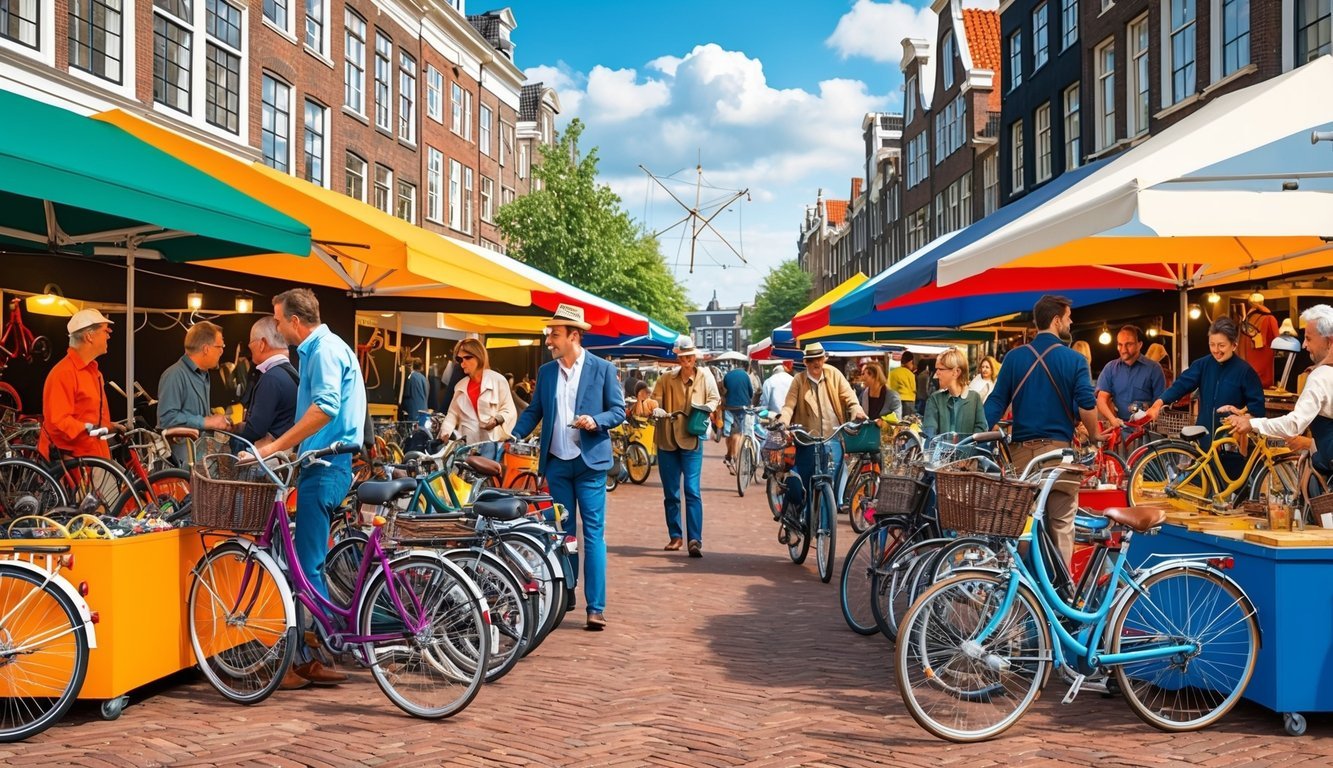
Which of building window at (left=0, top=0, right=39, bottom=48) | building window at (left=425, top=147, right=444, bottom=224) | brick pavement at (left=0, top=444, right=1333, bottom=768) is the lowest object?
brick pavement at (left=0, top=444, right=1333, bottom=768)

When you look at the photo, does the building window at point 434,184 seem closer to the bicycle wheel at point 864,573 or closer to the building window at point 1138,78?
the building window at point 1138,78

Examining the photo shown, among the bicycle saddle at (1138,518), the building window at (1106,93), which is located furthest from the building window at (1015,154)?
the bicycle saddle at (1138,518)

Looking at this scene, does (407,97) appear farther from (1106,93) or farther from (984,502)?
(984,502)

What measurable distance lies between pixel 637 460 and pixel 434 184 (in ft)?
54.0

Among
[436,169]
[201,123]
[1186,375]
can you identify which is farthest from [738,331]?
[1186,375]

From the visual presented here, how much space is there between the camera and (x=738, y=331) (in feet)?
461

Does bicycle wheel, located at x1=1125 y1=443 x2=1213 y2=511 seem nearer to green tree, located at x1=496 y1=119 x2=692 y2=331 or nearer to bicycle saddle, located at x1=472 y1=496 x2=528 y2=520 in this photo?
bicycle saddle, located at x1=472 y1=496 x2=528 y2=520

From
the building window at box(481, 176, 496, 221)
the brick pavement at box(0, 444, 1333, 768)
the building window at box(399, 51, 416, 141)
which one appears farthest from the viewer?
the building window at box(481, 176, 496, 221)

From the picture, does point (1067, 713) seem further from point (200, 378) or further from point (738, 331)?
point (738, 331)

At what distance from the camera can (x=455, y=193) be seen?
110 ft

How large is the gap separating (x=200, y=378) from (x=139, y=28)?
1020 centimetres

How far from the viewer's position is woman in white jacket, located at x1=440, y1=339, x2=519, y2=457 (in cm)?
928

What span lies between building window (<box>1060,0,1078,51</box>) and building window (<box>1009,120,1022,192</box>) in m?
3.17

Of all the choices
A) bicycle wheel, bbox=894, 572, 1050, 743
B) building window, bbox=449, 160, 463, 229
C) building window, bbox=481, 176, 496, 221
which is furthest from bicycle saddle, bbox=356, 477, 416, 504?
building window, bbox=481, 176, 496, 221
